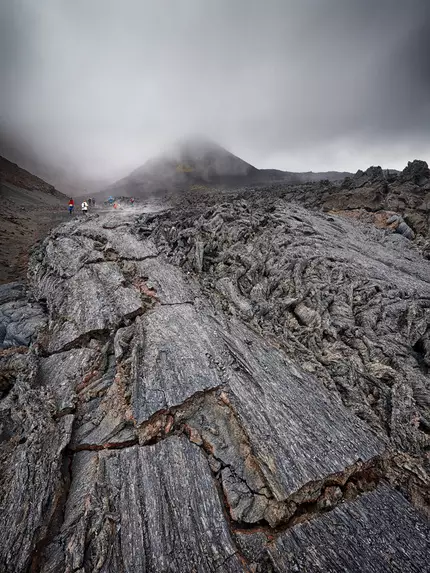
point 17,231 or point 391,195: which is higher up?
point 391,195

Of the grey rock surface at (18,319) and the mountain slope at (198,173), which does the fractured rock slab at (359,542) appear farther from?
the mountain slope at (198,173)

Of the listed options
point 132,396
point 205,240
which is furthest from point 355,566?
point 205,240

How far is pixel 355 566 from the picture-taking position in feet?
22.2

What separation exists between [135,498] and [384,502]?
7895 mm

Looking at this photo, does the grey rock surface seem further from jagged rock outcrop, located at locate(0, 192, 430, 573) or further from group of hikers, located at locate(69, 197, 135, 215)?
group of hikers, located at locate(69, 197, 135, 215)

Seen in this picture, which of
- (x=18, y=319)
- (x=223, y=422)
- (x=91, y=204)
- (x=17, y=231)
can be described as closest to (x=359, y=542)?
(x=223, y=422)

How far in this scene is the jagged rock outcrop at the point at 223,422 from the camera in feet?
23.3

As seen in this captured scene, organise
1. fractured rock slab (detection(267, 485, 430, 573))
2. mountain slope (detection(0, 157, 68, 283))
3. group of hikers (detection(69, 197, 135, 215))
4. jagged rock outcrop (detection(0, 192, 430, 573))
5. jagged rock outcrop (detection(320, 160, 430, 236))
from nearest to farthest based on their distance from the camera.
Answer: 1. fractured rock slab (detection(267, 485, 430, 573))
2. jagged rock outcrop (detection(0, 192, 430, 573))
3. mountain slope (detection(0, 157, 68, 283))
4. jagged rock outcrop (detection(320, 160, 430, 236))
5. group of hikers (detection(69, 197, 135, 215))

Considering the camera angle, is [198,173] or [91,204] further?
[198,173]

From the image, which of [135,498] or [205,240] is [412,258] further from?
[135,498]


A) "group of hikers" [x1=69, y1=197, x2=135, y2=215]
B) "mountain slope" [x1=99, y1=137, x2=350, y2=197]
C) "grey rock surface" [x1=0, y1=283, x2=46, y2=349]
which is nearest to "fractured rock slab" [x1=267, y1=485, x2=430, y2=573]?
"grey rock surface" [x1=0, y1=283, x2=46, y2=349]

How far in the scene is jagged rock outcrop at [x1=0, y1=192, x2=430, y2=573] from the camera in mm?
7102

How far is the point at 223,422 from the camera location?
388 inches

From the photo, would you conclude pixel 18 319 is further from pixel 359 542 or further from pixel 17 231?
pixel 17 231
